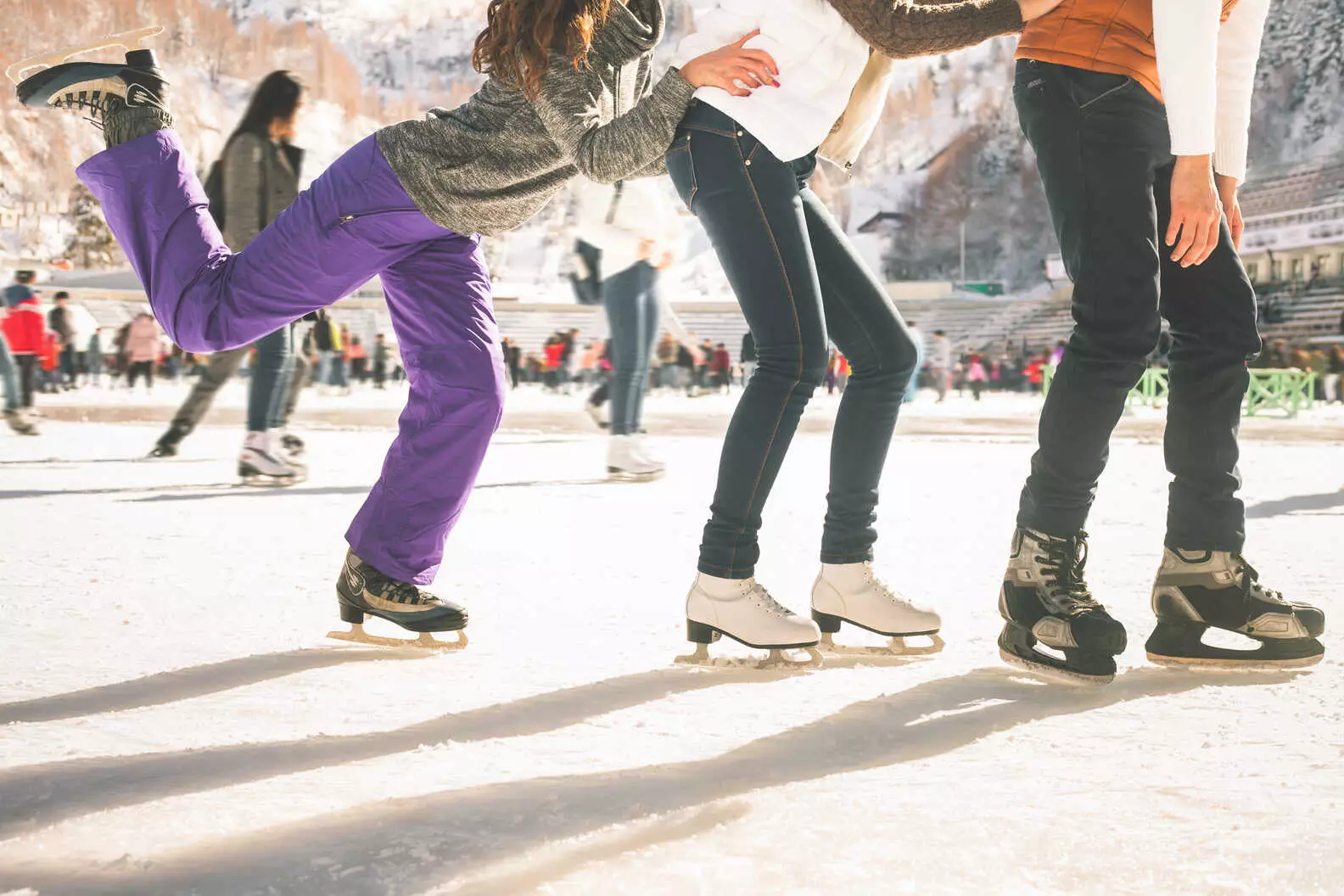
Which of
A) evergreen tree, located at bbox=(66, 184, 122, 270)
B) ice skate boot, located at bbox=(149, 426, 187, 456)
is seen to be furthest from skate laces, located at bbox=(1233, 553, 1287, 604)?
evergreen tree, located at bbox=(66, 184, 122, 270)

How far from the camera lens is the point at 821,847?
1056mm

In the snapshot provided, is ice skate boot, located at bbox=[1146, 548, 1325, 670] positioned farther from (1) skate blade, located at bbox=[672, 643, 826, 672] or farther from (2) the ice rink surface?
(1) skate blade, located at bbox=[672, 643, 826, 672]

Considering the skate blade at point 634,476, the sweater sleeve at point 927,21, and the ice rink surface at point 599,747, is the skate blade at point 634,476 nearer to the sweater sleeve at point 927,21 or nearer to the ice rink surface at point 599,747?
the ice rink surface at point 599,747

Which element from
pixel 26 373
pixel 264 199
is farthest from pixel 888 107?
pixel 264 199

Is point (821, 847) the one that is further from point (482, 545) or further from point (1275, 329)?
point (1275, 329)

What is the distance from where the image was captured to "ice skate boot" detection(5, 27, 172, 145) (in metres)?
1.89

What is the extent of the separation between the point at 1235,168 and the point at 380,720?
147 centimetres

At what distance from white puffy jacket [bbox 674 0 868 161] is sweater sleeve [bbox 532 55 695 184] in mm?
91

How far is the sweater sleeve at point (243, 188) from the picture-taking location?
4051 mm

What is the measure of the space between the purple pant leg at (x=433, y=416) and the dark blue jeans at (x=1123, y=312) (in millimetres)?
853

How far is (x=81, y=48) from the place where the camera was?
1.91 meters

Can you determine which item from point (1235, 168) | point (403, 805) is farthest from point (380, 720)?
point (1235, 168)

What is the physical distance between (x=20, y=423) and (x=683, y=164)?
19.8ft

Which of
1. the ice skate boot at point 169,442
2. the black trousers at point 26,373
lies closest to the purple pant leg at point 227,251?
the ice skate boot at point 169,442
